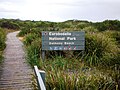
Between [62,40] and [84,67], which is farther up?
[62,40]

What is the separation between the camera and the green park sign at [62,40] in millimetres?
14898

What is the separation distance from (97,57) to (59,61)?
230cm

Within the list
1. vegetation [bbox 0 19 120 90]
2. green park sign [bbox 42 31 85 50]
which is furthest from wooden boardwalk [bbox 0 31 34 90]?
green park sign [bbox 42 31 85 50]

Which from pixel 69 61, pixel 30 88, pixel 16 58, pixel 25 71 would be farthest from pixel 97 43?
pixel 30 88

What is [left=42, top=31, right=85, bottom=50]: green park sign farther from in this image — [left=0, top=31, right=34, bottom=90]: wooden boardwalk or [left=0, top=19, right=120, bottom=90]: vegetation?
[left=0, top=31, right=34, bottom=90]: wooden boardwalk

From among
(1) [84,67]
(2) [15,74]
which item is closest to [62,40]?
(1) [84,67]

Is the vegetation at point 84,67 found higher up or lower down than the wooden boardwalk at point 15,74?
higher up

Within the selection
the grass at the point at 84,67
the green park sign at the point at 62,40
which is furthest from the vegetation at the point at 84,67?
the green park sign at the point at 62,40

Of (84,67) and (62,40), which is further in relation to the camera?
(62,40)

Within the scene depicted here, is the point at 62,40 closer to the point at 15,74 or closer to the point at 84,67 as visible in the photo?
the point at 84,67

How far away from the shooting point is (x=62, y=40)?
15.0 metres

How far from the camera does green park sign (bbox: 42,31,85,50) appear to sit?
1490 cm

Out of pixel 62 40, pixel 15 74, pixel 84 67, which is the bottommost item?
pixel 15 74

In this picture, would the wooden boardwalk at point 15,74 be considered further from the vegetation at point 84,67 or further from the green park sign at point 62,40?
the green park sign at point 62,40
